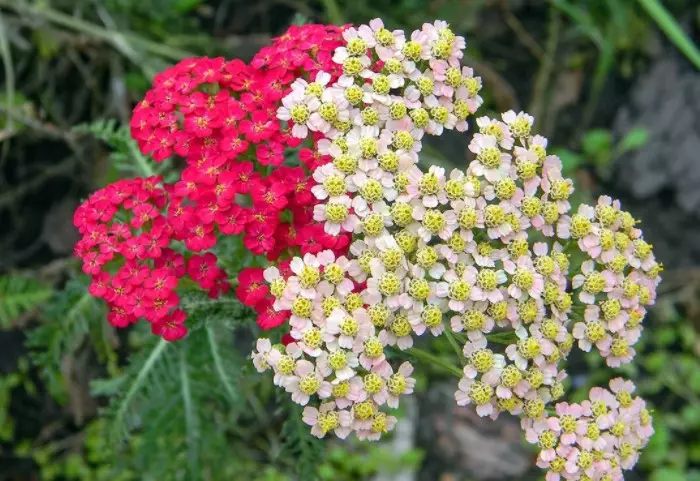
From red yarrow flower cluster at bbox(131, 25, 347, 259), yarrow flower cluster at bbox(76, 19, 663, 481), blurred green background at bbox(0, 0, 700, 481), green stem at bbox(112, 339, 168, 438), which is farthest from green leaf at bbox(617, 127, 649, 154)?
green stem at bbox(112, 339, 168, 438)

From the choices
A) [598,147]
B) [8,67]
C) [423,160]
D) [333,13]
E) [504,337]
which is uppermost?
[598,147]

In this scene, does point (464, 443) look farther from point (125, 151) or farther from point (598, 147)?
point (125, 151)

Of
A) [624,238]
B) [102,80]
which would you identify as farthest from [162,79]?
[102,80]

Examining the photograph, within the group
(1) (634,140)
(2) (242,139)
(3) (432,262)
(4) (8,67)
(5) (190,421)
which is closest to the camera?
(3) (432,262)

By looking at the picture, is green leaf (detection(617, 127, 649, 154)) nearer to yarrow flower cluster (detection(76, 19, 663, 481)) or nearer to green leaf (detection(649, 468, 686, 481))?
green leaf (detection(649, 468, 686, 481))

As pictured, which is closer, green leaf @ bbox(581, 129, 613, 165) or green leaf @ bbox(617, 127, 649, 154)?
green leaf @ bbox(617, 127, 649, 154)

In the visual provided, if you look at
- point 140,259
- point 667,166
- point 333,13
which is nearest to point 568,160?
point 667,166

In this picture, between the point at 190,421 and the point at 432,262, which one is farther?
the point at 190,421
